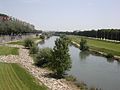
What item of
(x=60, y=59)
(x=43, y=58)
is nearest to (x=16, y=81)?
(x=60, y=59)

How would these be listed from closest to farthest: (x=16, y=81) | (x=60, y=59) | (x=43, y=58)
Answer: (x=16, y=81), (x=60, y=59), (x=43, y=58)

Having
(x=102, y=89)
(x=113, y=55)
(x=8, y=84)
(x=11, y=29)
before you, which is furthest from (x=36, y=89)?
(x=11, y=29)

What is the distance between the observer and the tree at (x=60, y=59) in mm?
36312

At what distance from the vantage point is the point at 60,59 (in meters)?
36.7

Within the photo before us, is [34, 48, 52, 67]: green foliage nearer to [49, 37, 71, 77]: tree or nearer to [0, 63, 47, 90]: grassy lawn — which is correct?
[49, 37, 71, 77]: tree

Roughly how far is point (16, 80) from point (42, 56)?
15.8 metres

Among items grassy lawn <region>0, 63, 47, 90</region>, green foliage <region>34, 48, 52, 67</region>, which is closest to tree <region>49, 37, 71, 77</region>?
grassy lawn <region>0, 63, 47, 90</region>

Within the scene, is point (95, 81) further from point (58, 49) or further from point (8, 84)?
point (8, 84)

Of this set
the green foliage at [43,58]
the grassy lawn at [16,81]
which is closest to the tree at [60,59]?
the grassy lawn at [16,81]

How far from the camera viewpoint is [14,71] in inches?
1419

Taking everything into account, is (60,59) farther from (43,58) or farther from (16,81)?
(43,58)

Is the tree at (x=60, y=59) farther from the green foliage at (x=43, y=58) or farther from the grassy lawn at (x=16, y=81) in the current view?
the green foliage at (x=43, y=58)

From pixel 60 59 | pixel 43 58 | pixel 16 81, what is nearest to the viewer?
pixel 16 81

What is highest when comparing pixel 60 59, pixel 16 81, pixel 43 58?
pixel 60 59
